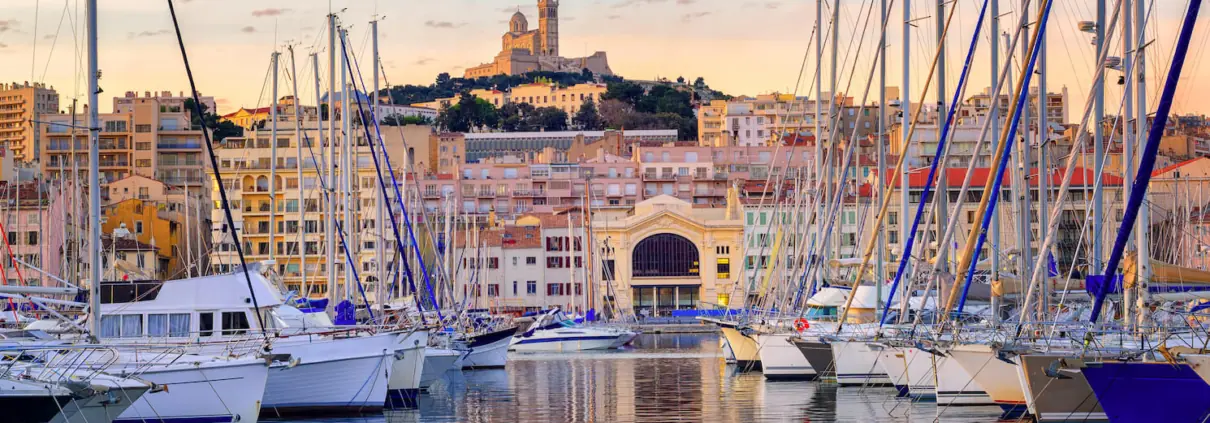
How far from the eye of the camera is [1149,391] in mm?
24531

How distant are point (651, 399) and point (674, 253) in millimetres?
89575

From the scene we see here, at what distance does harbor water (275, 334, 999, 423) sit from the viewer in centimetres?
3291

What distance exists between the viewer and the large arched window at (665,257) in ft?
423

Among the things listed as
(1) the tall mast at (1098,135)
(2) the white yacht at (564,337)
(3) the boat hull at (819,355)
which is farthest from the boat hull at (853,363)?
(2) the white yacht at (564,337)

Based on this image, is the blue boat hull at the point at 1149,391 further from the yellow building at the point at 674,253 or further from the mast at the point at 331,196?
the yellow building at the point at 674,253

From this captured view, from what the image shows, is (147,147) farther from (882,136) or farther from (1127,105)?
(1127,105)

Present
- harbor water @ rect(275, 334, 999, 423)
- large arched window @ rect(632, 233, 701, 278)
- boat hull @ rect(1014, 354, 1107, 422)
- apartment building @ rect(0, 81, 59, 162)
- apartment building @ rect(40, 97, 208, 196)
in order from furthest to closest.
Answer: apartment building @ rect(0, 81, 59, 162) < apartment building @ rect(40, 97, 208, 196) < large arched window @ rect(632, 233, 701, 278) < harbor water @ rect(275, 334, 999, 423) < boat hull @ rect(1014, 354, 1107, 422)

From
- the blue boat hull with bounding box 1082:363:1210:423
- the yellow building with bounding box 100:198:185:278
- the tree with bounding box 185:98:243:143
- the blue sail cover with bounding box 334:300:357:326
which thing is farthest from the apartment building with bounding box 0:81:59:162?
the blue boat hull with bounding box 1082:363:1210:423

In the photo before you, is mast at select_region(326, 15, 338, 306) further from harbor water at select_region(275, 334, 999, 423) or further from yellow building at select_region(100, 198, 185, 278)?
yellow building at select_region(100, 198, 185, 278)

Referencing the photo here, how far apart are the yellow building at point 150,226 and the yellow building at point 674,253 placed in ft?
102

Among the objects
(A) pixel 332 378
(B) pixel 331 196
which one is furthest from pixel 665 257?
(A) pixel 332 378

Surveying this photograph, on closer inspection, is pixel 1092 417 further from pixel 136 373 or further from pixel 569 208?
pixel 569 208

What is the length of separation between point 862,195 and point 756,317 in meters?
62.5

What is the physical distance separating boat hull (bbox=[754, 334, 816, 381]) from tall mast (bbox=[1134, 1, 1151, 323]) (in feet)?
48.4
